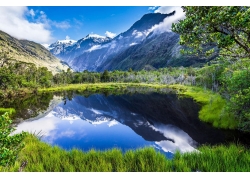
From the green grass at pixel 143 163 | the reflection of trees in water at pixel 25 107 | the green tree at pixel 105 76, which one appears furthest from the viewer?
the green tree at pixel 105 76

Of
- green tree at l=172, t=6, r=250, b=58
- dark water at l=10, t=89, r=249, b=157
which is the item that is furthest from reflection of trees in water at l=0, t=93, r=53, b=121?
green tree at l=172, t=6, r=250, b=58

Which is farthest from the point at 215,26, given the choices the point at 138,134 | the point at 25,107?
the point at 25,107

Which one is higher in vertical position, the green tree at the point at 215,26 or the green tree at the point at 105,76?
the green tree at the point at 105,76

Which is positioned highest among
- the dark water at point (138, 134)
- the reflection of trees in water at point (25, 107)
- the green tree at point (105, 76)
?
the green tree at point (105, 76)

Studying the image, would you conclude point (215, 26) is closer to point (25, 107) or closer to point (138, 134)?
point (138, 134)

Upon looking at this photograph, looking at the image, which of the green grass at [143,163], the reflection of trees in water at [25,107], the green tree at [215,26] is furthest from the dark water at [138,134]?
the green tree at [215,26]

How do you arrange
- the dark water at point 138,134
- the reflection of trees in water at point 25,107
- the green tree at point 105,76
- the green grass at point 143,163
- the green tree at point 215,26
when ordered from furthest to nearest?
1. the green tree at point 105,76
2. the reflection of trees in water at point 25,107
3. the dark water at point 138,134
4. the green grass at point 143,163
5. the green tree at point 215,26

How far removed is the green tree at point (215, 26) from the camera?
6883 millimetres

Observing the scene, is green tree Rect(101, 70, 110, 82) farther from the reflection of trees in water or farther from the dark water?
the dark water

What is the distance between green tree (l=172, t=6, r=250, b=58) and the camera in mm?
6883

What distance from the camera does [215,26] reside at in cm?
786

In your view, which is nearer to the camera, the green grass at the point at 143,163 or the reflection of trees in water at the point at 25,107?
the green grass at the point at 143,163

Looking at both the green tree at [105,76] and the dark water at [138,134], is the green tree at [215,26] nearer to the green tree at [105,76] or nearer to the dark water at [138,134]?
the dark water at [138,134]

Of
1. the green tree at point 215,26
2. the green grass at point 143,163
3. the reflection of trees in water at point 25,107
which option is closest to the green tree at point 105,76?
the reflection of trees in water at point 25,107
